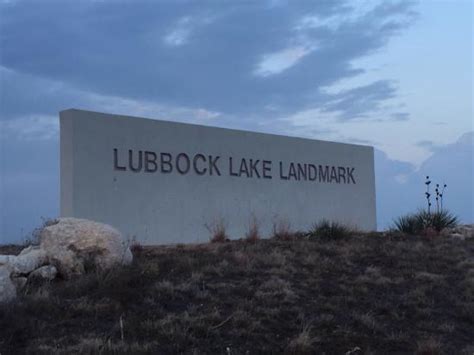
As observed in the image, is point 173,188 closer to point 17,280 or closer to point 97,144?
point 97,144

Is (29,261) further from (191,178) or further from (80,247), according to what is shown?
(191,178)

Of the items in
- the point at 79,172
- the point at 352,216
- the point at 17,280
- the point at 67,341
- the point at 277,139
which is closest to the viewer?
the point at 67,341

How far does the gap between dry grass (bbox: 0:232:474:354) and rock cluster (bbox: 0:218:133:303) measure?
387 mm

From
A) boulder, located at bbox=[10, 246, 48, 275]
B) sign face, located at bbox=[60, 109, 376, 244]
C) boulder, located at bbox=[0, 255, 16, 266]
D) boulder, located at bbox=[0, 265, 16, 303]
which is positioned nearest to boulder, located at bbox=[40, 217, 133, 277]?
boulder, located at bbox=[10, 246, 48, 275]

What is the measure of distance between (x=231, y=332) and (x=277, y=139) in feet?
46.3

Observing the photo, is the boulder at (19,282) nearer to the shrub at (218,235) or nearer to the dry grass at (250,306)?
the dry grass at (250,306)

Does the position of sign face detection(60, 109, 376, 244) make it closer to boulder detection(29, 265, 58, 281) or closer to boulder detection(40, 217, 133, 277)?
boulder detection(40, 217, 133, 277)

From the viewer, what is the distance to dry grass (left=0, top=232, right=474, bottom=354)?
27.7 feet

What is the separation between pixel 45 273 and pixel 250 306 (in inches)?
132

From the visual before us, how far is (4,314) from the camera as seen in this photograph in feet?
28.4

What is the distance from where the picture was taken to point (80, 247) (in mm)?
11336

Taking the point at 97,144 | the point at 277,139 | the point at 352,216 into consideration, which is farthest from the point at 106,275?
the point at 352,216

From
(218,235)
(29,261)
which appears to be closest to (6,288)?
(29,261)

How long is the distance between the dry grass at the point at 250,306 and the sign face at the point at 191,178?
13.7ft
